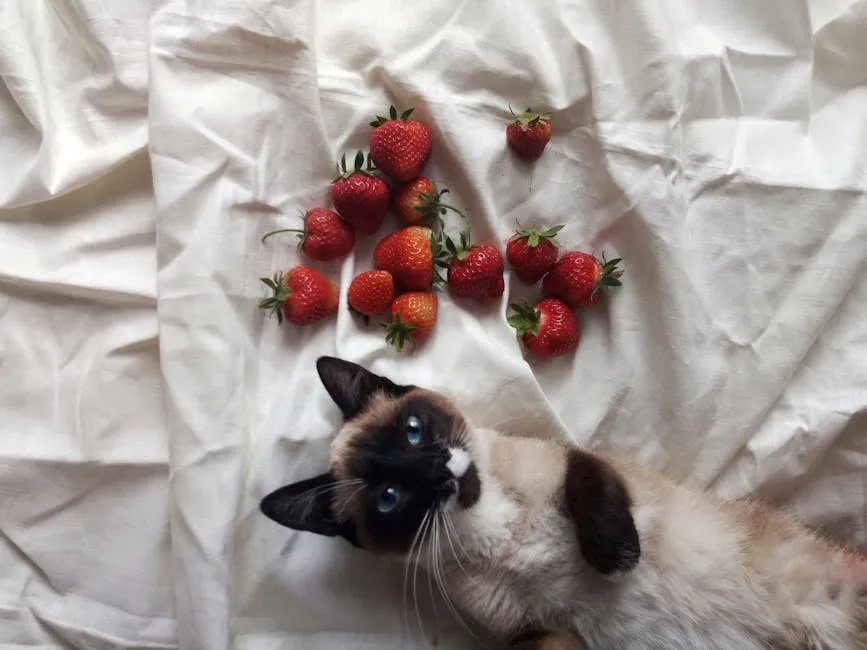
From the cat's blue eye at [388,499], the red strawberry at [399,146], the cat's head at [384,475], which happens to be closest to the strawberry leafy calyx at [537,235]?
the red strawberry at [399,146]

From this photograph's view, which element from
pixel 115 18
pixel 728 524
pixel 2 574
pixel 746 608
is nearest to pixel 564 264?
pixel 728 524

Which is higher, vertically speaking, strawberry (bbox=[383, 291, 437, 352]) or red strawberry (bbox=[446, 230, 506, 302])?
red strawberry (bbox=[446, 230, 506, 302])

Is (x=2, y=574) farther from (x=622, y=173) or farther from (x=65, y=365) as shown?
(x=622, y=173)

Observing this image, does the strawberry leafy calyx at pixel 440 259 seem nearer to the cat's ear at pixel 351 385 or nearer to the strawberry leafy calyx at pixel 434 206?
the strawberry leafy calyx at pixel 434 206

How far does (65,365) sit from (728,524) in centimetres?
117

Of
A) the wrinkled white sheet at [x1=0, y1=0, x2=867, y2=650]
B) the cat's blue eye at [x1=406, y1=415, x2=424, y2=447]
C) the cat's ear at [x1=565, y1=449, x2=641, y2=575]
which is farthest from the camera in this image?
the wrinkled white sheet at [x1=0, y1=0, x2=867, y2=650]

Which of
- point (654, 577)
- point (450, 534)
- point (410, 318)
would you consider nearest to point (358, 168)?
point (410, 318)

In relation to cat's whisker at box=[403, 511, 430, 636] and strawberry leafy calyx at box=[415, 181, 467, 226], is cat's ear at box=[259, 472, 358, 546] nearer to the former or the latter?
cat's whisker at box=[403, 511, 430, 636]

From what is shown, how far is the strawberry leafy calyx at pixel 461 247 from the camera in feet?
4.12

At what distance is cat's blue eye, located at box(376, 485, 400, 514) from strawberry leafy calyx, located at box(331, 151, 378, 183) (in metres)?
0.56

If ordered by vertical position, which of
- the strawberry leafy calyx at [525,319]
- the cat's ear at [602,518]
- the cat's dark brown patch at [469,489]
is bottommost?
the cat's dark brown patch at [469,489]

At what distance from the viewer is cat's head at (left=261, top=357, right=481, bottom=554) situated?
1.04 metres

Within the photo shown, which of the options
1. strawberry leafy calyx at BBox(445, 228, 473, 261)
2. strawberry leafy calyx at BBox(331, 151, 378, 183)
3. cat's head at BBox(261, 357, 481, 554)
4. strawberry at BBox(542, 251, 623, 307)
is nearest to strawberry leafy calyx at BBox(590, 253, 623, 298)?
strawberry at BBox(542, 251, 623, 307)

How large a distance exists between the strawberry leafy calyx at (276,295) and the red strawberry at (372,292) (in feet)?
0.38
